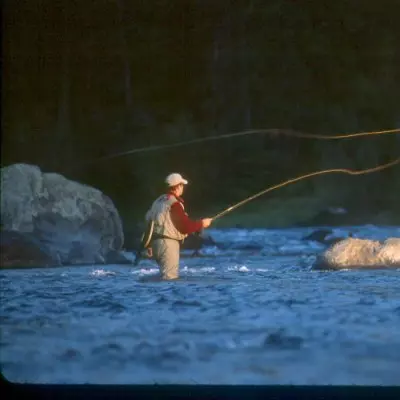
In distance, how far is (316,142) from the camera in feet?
8.00

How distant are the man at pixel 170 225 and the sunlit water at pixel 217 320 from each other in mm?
43

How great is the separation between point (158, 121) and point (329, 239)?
0.69 meters

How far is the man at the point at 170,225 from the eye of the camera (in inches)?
94.6

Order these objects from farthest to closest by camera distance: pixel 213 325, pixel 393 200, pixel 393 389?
pixel 393 200 → pixel 213 325 → pixel 393 389

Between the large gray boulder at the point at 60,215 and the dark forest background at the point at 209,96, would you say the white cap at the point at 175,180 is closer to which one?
the dark forest background at the point at 209,96

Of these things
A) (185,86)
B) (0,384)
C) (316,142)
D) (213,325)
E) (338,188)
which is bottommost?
(0,384)

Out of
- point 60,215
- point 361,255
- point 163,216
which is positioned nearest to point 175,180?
point 163,216

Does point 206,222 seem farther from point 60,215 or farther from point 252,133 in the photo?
point 60,215

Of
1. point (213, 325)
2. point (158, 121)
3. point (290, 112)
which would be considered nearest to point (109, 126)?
point (158, 121)

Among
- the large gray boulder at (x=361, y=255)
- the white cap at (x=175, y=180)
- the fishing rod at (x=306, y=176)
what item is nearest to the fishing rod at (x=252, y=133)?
the fishing rod at (x=306, y=176)

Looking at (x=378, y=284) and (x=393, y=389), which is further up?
(x=378, y=284)

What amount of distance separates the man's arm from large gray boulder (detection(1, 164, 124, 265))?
7.4 inches

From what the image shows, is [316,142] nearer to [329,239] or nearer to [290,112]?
[290,112]

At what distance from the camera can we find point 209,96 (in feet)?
8.20
